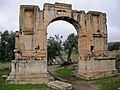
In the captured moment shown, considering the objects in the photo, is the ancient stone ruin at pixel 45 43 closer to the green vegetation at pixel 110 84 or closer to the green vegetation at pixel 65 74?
the green vegetation at pixel 65 74

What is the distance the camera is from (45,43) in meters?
14.8

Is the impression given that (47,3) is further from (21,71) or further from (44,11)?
(21,71)

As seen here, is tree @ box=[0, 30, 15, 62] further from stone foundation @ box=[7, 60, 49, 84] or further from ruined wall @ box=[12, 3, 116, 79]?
stone foundation @ box=[7, 60, 49, 84]

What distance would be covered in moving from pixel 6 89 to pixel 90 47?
8129mm

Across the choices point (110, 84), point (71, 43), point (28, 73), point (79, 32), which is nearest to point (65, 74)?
point (79, 32)

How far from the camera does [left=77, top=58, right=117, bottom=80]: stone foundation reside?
15.6m

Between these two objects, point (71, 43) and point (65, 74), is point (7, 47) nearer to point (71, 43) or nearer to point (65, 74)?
point (71, 43)

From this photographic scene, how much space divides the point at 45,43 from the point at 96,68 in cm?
473

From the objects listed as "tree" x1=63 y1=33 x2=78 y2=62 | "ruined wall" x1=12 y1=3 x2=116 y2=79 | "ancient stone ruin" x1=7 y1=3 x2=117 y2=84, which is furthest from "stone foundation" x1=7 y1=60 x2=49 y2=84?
"tree" x1=63 y1=33 x2=78 y2=62

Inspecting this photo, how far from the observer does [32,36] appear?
14.6m

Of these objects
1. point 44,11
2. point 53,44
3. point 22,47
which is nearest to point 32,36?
point 22,47

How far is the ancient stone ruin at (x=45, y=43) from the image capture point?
1348 centimetres

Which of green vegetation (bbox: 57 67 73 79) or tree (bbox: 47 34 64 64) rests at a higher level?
tree (bbox: 47 34 64 64)

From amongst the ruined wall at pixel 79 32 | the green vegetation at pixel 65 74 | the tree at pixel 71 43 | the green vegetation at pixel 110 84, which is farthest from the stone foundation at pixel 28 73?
the tree at pixel 71 43
